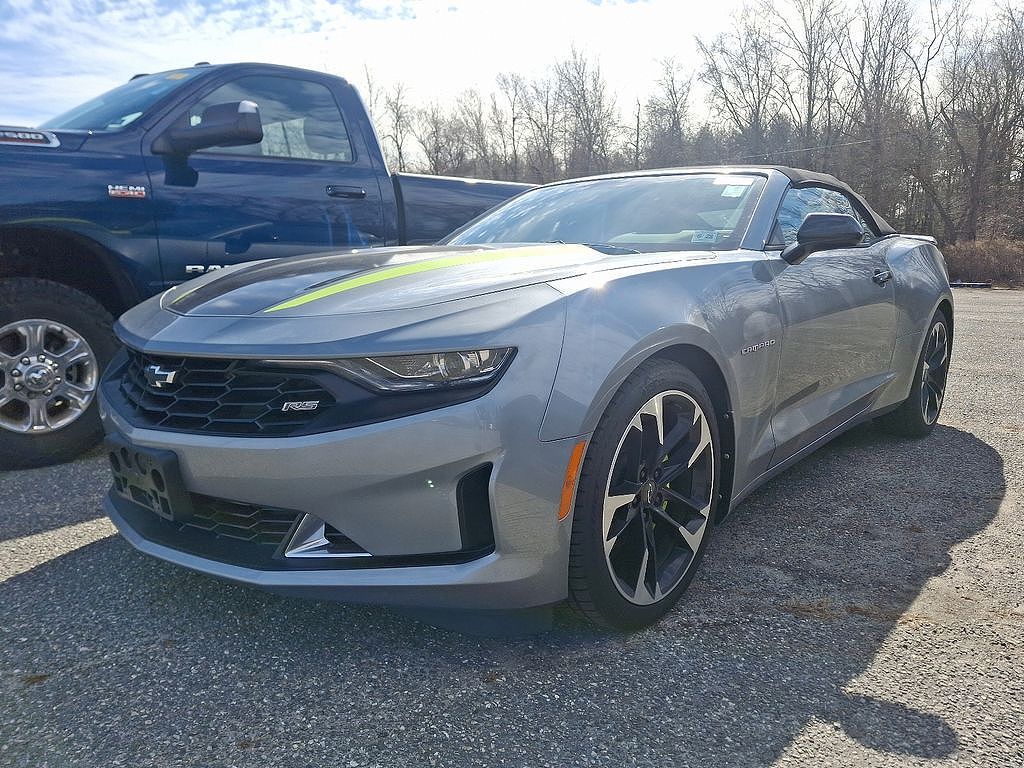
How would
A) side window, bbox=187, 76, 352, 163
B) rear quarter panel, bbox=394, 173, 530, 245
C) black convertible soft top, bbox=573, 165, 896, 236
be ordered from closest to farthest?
black convertible soft top, bbox=573, 165, 896, 236 < side window, bbox=187, 76, 352, 163 < rear quarter panel, bbox=394, 173, 530, 245

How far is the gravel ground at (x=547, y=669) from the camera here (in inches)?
62.2

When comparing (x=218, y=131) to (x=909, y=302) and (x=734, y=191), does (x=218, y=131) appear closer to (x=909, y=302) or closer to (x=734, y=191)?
(x=734, y=191)

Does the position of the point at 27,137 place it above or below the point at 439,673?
above

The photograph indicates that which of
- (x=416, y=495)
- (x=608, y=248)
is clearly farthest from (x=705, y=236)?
(x=416, y=495)

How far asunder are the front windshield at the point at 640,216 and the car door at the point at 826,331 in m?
0.20

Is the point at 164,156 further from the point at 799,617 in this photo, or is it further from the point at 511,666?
the point at 799,617

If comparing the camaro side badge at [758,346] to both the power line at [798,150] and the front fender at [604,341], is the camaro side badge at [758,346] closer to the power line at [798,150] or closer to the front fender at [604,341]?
the front fender at [604,341]

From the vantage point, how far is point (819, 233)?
9.08 ft

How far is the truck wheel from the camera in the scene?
3322 millimetres

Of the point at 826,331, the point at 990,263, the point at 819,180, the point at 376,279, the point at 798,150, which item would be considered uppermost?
the point at 798,150

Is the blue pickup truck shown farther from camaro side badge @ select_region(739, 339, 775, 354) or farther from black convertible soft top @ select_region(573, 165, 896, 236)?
camaro side badge @ select_region(739, 339, 775, 354)

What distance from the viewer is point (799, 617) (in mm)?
2141

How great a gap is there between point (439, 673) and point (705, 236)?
1.77 metres

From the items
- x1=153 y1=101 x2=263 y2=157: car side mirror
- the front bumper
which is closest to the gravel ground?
the front bumper
